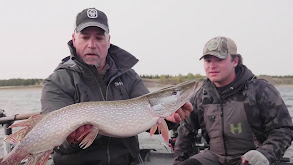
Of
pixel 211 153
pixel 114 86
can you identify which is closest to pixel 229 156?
pixel 211 153

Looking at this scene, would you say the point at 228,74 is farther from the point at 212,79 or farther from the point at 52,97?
the point at 52,97

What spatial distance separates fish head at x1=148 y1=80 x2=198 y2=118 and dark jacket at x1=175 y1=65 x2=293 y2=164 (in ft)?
3.62

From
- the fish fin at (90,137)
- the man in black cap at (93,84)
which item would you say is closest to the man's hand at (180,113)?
→ the man in black cap at (93,84)

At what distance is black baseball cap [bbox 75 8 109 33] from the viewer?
10.3 feet

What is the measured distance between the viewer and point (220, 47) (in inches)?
159

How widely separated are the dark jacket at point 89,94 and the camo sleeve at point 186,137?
104cm

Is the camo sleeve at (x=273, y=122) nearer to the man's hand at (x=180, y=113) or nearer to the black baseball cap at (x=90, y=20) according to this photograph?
the man's hand at (x=180, y=113)

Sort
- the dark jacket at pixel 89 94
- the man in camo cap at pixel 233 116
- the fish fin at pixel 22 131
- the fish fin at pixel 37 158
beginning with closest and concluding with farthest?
the fish fin at pixel 37 158 → the fish fin at pixel 22 131 → the dark jacket at pixel 89 94 → the man in camo cap at pixel 233 116

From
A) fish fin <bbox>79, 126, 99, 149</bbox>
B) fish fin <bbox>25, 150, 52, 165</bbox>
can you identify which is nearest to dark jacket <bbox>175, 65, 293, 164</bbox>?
fish fin <bbox>79, 126, 99, 149</bbox>

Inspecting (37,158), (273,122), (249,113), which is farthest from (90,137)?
(273,122)

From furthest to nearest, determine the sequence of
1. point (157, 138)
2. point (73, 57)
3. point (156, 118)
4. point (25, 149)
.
→ point (157, 138) < point (73, 57) < point (156, 118) < point (25, 149)

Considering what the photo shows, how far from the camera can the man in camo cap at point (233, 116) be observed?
3.56 metres

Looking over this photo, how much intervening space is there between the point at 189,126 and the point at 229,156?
0.69 m

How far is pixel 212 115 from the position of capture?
391 cm
